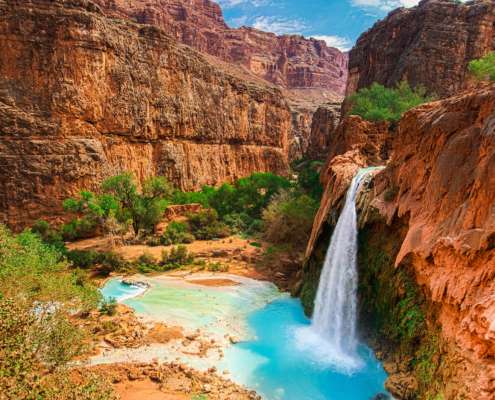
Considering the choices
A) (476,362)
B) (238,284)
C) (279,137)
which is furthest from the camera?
(279,137)

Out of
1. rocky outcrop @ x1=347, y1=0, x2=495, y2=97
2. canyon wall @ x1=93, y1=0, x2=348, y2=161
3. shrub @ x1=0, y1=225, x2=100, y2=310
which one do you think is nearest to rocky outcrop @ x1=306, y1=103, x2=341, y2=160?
canyon wall @ x1=93, y1=0, x2=348, y2=161

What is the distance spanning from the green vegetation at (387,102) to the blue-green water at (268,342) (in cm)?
1507

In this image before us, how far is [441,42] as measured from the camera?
3109 centimetres

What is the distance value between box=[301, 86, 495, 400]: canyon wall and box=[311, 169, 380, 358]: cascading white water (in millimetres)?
382

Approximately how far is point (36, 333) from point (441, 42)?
37374 millimetres

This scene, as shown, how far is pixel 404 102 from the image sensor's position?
24.9 metres

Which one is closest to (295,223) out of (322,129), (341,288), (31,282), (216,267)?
(216,267)

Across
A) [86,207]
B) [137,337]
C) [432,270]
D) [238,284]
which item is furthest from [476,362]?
[86,207]

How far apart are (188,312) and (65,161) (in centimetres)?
1850

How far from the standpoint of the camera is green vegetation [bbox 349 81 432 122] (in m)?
24.3

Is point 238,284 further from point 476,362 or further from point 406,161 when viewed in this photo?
point 476,362

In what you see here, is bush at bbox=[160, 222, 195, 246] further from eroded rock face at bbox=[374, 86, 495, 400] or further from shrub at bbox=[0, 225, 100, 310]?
eroded rock face at bbox=[374, 86, 495, 400]

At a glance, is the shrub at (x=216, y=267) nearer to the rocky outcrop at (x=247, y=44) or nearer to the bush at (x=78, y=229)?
the bush at (x=78, y=229)

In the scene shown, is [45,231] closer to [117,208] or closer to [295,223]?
[117,208]
